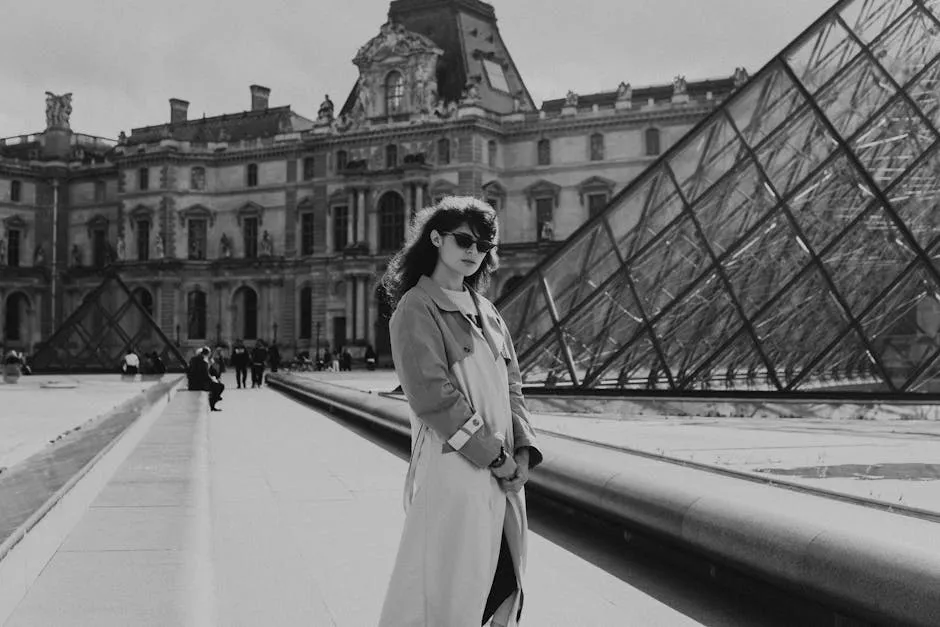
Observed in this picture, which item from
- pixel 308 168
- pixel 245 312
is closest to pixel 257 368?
pixel 308 168

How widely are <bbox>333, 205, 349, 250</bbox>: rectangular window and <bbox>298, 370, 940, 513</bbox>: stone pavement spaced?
139 feet

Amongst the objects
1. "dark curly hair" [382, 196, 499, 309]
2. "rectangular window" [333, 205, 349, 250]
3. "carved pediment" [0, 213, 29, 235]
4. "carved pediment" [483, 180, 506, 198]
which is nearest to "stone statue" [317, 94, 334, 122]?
"rectangular window" [333, 205, 349, 250]

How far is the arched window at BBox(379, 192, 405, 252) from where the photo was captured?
53719 millimetres

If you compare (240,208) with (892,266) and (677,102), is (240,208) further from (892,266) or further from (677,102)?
(892,266)

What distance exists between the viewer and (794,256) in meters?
14.2

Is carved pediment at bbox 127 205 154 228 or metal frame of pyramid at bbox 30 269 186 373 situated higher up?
carved pediment at bbox 127 205 154 228

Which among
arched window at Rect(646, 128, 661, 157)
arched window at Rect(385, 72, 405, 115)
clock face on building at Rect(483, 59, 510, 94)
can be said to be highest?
clock face on building at Rect(483, 59, 510, 94)

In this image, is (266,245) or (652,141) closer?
(652,141)

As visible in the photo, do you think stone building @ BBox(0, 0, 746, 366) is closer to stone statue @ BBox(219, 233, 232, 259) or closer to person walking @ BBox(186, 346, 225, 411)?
stone statue @ BBox(219, 233, 232, 259)

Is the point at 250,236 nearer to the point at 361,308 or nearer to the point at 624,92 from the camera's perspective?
the point at 361,308

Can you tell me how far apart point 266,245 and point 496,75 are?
49.0 ft

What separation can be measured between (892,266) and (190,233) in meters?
52.0

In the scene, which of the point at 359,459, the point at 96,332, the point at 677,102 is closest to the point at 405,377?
the point at 359,459

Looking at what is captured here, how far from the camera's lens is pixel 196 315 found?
6078cm
